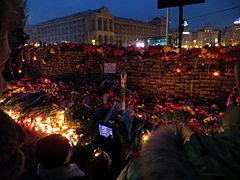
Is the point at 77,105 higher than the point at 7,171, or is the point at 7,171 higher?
the point at 7,171

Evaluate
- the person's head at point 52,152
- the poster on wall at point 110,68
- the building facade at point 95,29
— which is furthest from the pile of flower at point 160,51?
the building facade at point 95,29

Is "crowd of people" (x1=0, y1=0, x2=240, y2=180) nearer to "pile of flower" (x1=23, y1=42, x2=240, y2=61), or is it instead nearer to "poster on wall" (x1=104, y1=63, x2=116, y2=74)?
"pile of flower" (x1=23, y1=42, x2=240, y2=61)

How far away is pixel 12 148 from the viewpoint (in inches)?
29.0

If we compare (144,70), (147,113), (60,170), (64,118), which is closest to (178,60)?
(144,70)

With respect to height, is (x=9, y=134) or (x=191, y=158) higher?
(x=9, y=134)

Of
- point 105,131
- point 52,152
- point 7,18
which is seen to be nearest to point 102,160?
point 105,131

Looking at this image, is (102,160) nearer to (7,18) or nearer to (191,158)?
(191,158)

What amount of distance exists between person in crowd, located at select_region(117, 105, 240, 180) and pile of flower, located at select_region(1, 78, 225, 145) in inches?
103

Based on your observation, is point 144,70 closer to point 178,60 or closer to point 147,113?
point 178,60

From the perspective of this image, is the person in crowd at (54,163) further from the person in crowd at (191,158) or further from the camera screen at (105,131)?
the camera screen at (105,131)

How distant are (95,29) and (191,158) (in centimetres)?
5582

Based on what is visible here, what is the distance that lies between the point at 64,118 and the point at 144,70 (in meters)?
3.29

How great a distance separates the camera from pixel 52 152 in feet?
5.14

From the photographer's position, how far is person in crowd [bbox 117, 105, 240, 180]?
2.40 ft
